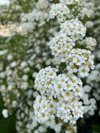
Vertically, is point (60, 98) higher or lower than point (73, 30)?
lower

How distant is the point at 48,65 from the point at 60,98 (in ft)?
6.17

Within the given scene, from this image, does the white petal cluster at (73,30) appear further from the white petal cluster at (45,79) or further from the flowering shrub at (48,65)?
the white petal cluster at (45,79)

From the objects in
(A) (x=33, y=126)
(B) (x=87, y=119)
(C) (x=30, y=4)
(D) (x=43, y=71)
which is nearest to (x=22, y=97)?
(A) (x=33, y=126)

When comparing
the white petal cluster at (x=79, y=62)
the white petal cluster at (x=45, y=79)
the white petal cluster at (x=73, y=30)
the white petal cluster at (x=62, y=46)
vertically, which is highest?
the white petal cluster at (x=73, y=30)

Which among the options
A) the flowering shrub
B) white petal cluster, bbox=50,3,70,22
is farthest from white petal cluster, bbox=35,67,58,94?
white petal cluster, bbox=50,3,70,22

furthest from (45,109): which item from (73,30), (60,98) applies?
(73,30)

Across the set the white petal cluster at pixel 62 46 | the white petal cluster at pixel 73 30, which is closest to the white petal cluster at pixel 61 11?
the white petal cluster at pixel 73 30

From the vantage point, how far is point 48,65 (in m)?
3.73

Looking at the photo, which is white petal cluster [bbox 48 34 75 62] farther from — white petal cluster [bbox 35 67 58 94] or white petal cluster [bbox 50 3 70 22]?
white petal cluster [bbox 50 3 70 22]

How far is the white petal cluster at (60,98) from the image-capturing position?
183cm

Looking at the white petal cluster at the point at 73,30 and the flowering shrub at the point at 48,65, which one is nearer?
the flowering shrub at the point at 48,65

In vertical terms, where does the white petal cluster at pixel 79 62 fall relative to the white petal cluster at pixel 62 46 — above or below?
below

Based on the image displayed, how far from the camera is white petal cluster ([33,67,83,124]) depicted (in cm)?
183

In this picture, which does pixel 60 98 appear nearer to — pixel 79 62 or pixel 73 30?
pixel 79 62
